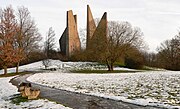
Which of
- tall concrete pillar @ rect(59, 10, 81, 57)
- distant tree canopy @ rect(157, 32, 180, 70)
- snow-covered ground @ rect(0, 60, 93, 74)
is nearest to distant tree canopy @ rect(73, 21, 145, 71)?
snow-covered ground @ rect(0, 60, 93, 74)

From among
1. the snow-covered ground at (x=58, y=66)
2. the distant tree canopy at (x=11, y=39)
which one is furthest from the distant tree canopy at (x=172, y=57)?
the distant tree canopy at (x=11, y=39)

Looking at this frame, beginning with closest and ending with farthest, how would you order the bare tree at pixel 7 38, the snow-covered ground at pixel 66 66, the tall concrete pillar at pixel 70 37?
the bare tree at pixel 7 38, the snow-covered ground at pixel 66 66, the tall concrete pillar at pixel 70 37

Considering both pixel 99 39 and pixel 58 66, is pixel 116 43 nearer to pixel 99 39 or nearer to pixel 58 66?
pixel 99 39

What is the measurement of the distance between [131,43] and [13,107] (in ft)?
127

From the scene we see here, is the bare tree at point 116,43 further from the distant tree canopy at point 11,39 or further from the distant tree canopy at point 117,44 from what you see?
the distant tree canopy at point 11,39

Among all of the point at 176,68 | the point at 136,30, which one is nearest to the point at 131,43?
the point at 136,30

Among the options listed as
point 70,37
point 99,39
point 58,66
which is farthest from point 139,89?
point 70,37

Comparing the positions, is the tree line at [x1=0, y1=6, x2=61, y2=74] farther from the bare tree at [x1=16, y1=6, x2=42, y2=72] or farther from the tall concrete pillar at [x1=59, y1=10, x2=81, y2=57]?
the tall concrete pillar at [x1=59, y1=10, x2=81, y2=57]

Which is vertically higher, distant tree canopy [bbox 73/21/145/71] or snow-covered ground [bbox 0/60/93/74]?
distant tree canopy [bbox 73/21/145/71]

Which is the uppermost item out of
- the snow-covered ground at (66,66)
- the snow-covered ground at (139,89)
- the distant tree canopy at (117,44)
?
the distant tree canopy at (117,44)

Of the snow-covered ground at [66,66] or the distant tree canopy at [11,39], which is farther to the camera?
the snow-covered ground at [66,66]

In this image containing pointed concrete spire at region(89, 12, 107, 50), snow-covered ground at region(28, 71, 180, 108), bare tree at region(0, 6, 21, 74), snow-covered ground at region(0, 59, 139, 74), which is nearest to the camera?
snow-covered ground at region(28, 71, 180, 108)

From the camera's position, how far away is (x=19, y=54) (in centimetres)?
4700

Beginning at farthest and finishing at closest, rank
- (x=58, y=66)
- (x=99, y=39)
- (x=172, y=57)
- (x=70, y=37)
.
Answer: (x=70, y=37) → (x=172, y=57) → (x=58, y=66) → (x=99, y=39)
